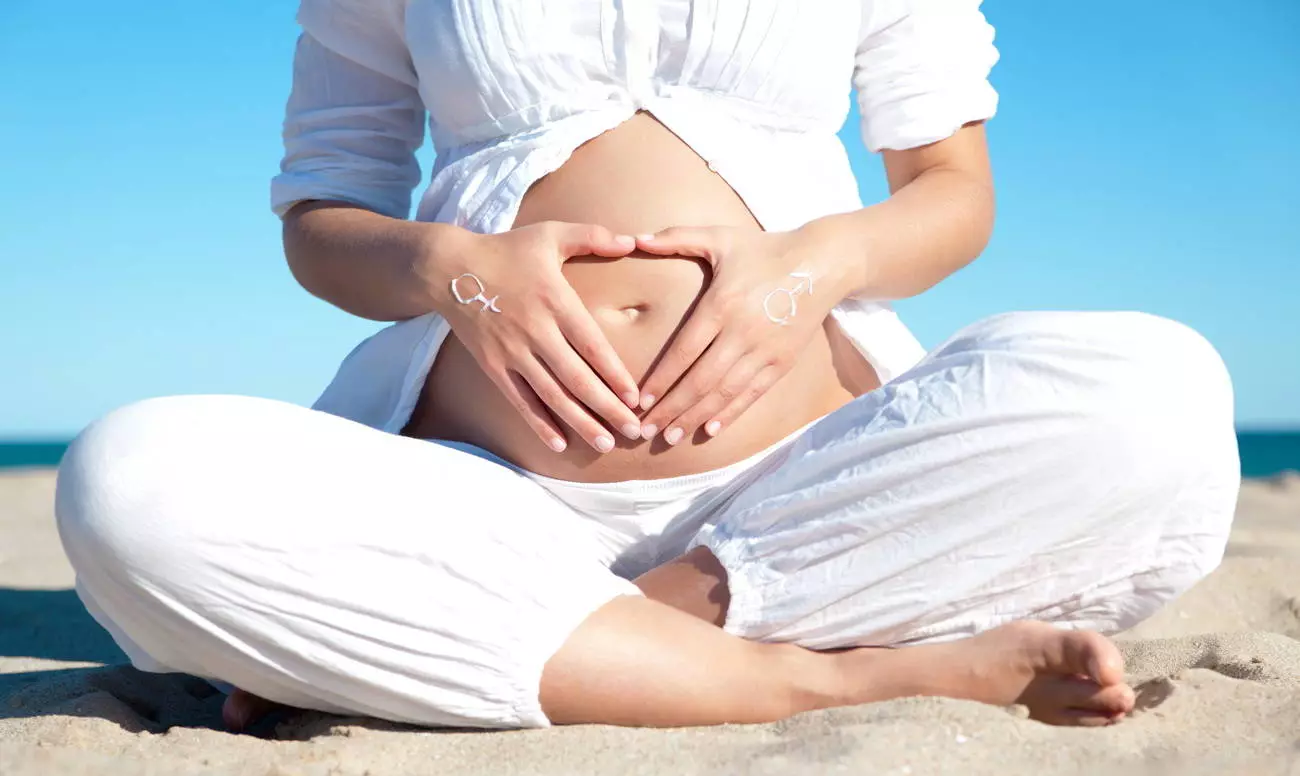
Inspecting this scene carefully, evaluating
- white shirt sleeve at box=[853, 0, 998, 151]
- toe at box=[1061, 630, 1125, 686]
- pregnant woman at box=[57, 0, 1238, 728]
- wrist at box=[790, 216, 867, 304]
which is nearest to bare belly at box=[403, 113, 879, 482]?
pregnant woman at box=[57, 0, 1238, 728]

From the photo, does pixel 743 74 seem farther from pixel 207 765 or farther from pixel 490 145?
pixel 207 765

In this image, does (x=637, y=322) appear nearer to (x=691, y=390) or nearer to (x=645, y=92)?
(x=691, y=390)

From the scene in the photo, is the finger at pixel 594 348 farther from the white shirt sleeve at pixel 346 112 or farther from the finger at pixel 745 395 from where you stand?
the white shirt sleeve at pixel 346 112

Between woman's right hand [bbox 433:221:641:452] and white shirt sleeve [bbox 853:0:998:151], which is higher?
white shirt sleeve [bbox 853:0:998:151]

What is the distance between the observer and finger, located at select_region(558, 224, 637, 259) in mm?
1427

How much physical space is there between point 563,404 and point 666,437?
0.13m

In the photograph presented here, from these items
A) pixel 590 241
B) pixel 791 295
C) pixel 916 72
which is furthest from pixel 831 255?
pixel 916 72

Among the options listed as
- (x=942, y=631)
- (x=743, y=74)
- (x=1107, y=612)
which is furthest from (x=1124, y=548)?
(x=743, y=74)

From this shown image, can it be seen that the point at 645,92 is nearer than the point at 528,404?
No

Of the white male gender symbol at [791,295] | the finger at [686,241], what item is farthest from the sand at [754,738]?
the finger at [686,241]

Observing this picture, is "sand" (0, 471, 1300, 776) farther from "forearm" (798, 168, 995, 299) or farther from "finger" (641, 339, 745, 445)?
"forearm" (798, 168, 995, 299)

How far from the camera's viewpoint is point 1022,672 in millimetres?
1224

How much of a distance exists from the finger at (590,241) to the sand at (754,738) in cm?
57

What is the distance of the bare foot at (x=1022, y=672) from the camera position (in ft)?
3.87
